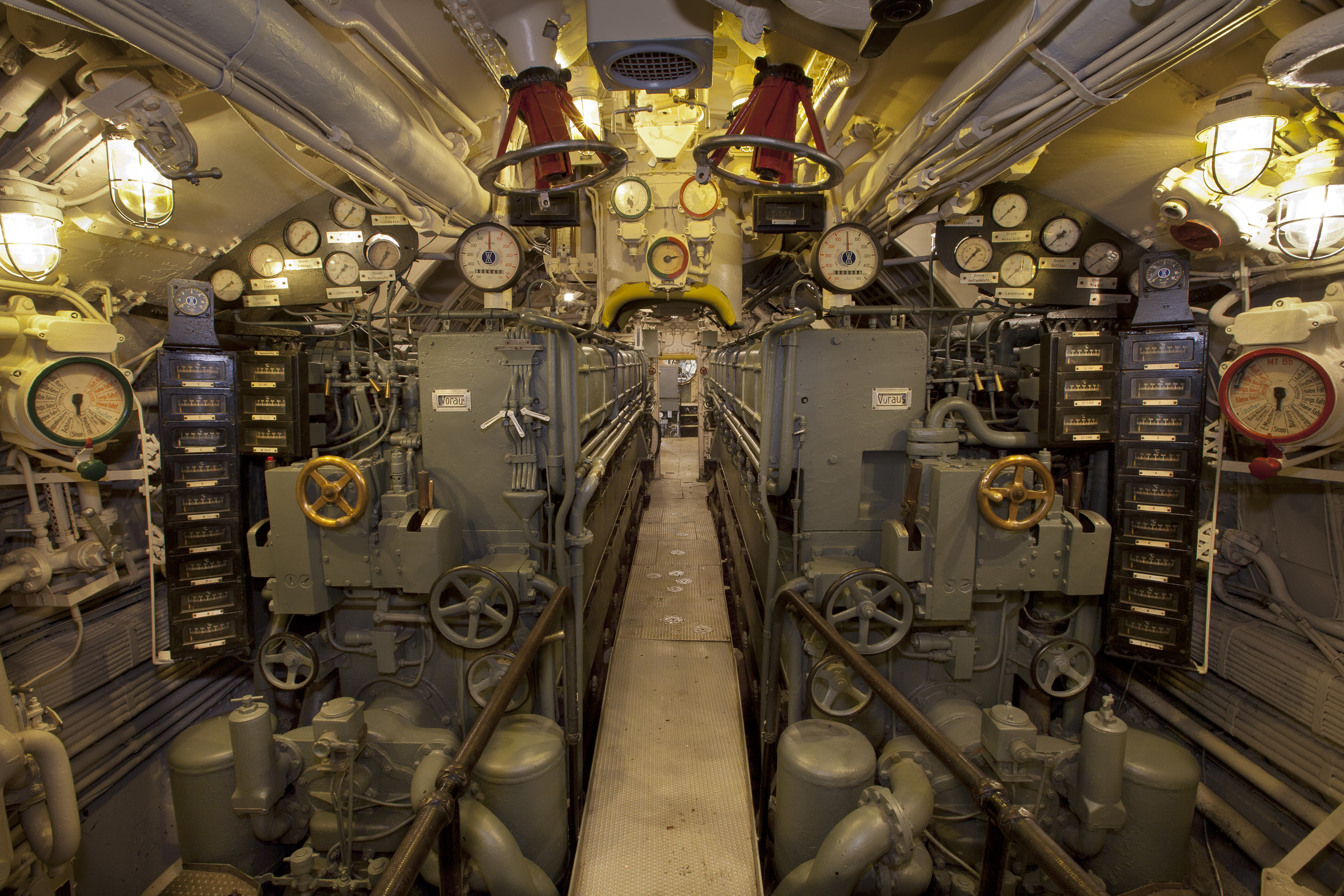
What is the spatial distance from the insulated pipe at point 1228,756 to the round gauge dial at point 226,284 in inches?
317

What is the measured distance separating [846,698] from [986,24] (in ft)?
12.4

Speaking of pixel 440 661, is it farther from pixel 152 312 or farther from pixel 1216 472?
pixel 1216 472

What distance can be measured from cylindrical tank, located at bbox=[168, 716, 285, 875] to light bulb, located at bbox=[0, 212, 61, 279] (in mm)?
2748

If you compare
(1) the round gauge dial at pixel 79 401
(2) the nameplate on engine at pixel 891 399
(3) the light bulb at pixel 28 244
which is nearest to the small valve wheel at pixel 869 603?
(2) the nameplate on engine at pixel 891 399

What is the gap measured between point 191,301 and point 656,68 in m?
3.47

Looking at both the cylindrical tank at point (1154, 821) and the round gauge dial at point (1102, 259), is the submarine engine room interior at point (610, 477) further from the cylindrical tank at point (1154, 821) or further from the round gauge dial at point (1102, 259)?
the round gauge dial at point (1102, 259)

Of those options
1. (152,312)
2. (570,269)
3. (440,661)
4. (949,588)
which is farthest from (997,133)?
(152,312)

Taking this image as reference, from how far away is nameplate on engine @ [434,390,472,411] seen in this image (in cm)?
328

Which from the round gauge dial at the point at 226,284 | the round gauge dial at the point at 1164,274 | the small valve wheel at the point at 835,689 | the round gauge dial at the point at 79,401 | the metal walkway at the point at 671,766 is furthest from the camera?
the round gauge dial at the point at 226,284

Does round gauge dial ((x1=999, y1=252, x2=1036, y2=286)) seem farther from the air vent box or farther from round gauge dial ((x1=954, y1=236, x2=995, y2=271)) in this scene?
the air vent box

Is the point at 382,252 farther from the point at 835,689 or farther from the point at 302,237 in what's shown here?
the point at 835,689

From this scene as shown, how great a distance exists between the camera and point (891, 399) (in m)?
3.39

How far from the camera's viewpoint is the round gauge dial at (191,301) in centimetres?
379

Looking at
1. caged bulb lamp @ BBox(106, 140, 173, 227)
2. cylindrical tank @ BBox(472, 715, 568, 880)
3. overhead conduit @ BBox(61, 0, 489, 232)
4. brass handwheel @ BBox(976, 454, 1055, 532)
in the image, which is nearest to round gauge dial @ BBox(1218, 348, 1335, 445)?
brass handwheel @ BBox(976, 454, 1055, 532)
